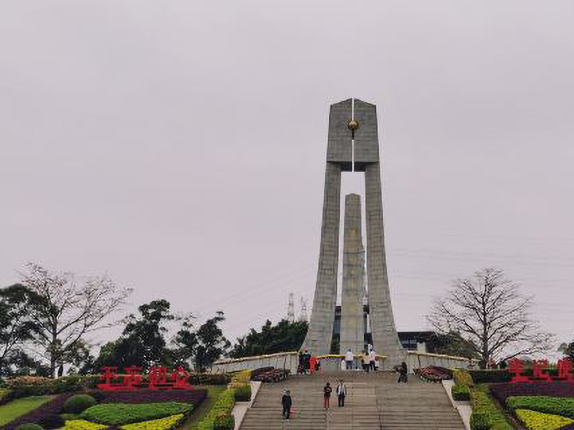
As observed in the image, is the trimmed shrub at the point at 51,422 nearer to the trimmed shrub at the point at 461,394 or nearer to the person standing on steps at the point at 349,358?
the trimmed shrub at the point at 461,394

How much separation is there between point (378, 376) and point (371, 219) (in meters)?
12.6

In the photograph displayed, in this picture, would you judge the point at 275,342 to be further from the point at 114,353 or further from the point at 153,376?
the point at 153,376

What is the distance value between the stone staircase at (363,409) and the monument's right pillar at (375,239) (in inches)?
397

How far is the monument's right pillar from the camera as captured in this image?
41062 millimetres

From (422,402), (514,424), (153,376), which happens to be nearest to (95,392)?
(153,376)

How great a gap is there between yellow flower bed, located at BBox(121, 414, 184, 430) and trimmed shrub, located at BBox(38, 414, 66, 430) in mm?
2737

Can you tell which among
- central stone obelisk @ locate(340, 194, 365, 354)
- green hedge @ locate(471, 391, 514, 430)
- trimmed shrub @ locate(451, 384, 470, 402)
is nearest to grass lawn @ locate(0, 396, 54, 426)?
trimmed shrub @ locate(451, 384, 470, 402)

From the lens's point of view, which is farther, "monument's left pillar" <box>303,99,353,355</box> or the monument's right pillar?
"monument's left pillar" <box>303,99,353,355</box>

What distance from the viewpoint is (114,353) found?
168 ft

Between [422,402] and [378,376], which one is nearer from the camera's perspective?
[422,402]

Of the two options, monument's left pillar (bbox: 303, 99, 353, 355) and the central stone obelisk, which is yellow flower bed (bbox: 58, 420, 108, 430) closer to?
monument's left pillar (bbox: 303, 99, 353, 355)

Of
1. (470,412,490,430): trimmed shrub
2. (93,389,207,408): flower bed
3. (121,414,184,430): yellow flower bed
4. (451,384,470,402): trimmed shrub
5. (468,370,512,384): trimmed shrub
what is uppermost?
(468,370,512,384): trimmed shrub

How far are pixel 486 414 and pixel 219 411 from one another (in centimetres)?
845

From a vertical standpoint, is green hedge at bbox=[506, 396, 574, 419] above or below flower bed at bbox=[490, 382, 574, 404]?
below
